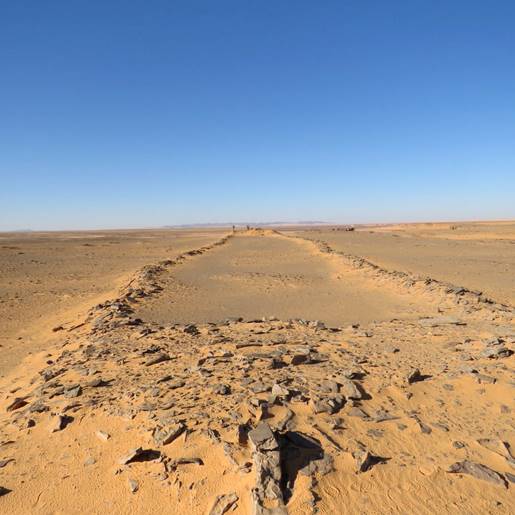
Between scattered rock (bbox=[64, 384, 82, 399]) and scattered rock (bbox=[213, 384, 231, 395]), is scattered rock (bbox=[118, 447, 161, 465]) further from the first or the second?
scattered rock (bbox=[64, 384, 82, 399])

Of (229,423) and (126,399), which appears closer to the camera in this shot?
(229,423)

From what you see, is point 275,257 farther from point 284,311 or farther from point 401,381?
point 401,381

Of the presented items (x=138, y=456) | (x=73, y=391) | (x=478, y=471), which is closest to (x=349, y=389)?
(x=478, y=471)

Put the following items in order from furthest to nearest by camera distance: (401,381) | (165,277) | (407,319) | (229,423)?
(165,277) → (407,319) → (401,381) → (229,423)

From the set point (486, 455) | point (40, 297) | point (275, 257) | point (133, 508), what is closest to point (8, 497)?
point (133, 508)

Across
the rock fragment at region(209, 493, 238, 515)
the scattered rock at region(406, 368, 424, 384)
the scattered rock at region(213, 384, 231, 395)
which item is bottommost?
the rock fragment at region(209, 493, 238, 515)

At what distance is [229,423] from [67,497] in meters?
1.76

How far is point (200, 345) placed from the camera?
292 inches

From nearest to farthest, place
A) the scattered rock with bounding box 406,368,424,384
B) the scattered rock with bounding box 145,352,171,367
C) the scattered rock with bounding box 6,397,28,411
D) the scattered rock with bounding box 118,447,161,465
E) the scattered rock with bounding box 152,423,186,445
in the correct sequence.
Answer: the scattered rock with bounding box 118,447,161,465 < the scattered rock with bounding box 152,423,186,445 < the scattered rock with bounding box 6,397,28,411 < the scattered rock with bounding box 406,368,424,384 < the scattered rock with bounding box 145,352,171,367

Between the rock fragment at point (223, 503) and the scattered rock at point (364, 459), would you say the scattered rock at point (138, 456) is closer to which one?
the rock fragment at point (223, 503)

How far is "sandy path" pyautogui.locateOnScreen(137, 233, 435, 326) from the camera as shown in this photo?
11.0 m

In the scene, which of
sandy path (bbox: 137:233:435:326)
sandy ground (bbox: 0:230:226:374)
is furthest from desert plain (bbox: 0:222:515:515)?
sandy path (bbox: 137:233:435:326)

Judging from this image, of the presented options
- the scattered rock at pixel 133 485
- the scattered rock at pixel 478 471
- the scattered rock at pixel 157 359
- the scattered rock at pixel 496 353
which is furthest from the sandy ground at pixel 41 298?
the scattered rock at pixel 496 353

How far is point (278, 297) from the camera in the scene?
44.8ft
